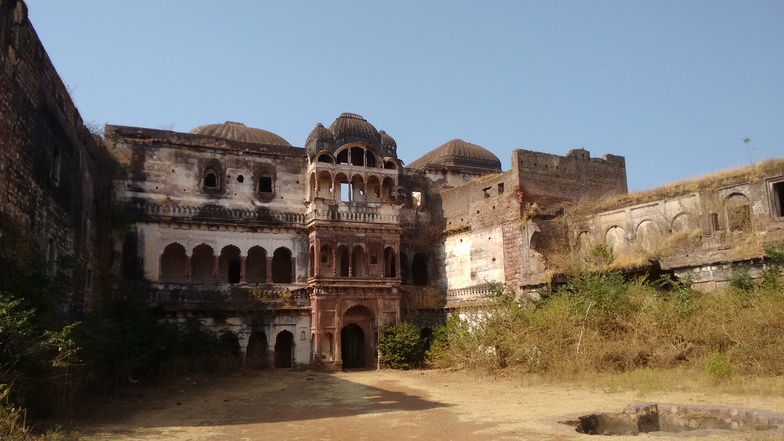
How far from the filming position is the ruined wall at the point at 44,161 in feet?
36.6

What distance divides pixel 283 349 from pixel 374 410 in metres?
12.5

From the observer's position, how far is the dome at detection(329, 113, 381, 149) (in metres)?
25.9

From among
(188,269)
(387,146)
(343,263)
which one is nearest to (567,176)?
(387,146)

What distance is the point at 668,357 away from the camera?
14.8m

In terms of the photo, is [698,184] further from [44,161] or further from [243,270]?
[44,161]

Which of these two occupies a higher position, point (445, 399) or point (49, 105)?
point (49, 105)

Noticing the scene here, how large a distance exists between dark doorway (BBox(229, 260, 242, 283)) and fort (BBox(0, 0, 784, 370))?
0.09m

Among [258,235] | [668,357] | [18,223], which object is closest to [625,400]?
[668,357]

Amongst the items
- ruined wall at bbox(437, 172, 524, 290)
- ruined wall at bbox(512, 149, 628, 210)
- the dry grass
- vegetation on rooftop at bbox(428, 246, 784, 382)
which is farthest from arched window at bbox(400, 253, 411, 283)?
the dry grass

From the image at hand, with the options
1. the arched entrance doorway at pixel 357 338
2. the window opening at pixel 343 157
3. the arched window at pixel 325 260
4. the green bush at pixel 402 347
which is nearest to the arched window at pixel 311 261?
the arched window at pixel 325 260

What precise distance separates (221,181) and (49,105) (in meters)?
10.9

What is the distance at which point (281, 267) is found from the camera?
84.3 feet

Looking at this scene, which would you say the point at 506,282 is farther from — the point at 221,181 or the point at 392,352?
the point at 221,181

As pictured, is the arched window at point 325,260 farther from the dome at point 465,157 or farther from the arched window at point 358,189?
the dome at point 465,157
